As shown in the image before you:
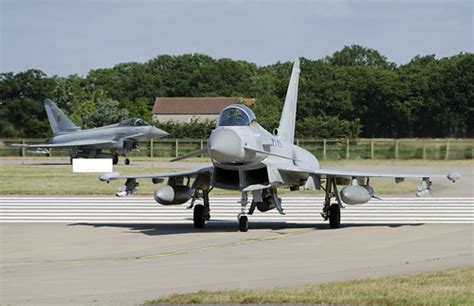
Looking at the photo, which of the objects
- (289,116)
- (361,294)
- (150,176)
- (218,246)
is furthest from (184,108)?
(361,294)

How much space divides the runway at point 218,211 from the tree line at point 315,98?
36.3m

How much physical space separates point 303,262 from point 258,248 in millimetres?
2243

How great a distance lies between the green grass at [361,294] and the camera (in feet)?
34.7

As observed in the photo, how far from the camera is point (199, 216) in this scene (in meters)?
21.0

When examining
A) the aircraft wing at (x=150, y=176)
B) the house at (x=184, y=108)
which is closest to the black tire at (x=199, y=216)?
the aircraft wing at (x=150, y=176)

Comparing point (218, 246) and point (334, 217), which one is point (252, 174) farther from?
point (218, 246)

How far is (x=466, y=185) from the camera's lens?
35.4 m

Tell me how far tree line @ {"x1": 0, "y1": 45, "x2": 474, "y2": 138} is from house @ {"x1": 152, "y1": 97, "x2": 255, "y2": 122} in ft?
10.9

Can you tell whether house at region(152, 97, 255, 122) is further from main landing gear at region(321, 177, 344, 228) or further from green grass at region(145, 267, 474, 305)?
green grass at region(145, 267, 474, 305)

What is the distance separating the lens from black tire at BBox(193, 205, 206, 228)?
2100cm

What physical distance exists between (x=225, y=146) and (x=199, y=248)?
2558 millimetres

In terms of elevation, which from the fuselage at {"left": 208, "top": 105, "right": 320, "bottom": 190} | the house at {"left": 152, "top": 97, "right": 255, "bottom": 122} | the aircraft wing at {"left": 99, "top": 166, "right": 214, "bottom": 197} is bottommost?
the aircraft wing at {"left": 99, "top": 166, "right": 214, "bottom": 197}

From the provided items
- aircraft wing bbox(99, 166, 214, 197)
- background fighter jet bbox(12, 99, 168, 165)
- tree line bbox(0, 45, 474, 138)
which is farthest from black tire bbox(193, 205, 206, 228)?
tree line bbox(0, 45, 474, 138)

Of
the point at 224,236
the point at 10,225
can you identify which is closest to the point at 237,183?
the point at 224,236
